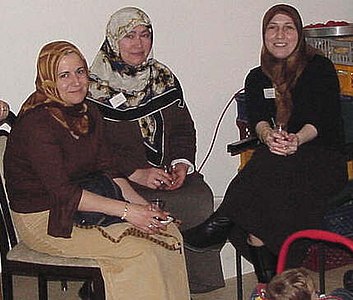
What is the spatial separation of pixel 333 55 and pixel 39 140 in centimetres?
164

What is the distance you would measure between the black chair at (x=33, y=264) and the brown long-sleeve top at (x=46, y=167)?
0.28 ft

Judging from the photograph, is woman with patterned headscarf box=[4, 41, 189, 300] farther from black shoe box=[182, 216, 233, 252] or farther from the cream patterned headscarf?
the cream patterned headscarf

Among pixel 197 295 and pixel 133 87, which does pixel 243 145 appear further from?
pixel 197 295

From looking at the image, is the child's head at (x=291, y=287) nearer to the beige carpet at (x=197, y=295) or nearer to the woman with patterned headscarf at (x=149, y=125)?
the woman with patterned headscarf at (x=149, y=125)

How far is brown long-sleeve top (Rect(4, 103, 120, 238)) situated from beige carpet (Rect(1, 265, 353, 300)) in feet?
2.68

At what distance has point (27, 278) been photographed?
4219mm

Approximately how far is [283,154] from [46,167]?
3.35ft

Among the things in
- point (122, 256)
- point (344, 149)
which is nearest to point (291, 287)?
point (122, 256)

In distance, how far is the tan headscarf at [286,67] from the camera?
393cm

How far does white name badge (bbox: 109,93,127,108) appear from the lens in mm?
3914

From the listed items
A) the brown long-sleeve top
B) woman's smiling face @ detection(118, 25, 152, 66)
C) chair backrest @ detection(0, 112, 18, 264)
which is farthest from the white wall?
the brown long-sleeve top

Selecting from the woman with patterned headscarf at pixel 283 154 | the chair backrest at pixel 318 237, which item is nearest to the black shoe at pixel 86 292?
the woman with patterned headscarf at pixel 283 154

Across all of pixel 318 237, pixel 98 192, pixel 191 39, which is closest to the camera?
pixel 318 237

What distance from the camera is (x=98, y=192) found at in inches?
131
